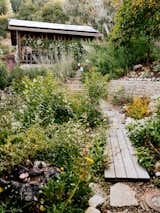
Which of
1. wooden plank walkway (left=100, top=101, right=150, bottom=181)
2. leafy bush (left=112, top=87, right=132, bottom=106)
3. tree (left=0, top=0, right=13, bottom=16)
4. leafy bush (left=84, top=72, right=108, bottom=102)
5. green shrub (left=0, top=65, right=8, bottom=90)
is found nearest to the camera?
wooden plank walkway (left=100, top=101, right=150, bottom=181)

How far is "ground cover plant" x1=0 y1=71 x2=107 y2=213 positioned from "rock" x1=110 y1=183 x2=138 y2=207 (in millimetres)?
328

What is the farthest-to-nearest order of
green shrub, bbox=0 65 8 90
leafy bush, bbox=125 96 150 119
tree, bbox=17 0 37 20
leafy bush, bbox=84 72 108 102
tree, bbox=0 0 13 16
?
tree, bbox=0 0 13 16 < tree, bbox=17 0 37 20 < green shrub, bbox=0 65 8 90 < leafy bush, bbox=84 72 108 102 < leafy bush, bbox=125 96 150 119

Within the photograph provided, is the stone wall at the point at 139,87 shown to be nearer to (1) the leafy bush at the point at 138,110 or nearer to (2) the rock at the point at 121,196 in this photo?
(1) the leafy bush at the point at 138,110

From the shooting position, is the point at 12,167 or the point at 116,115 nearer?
the point at 12,167

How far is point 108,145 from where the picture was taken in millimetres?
5199

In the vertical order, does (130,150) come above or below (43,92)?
below

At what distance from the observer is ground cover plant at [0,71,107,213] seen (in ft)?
10.1

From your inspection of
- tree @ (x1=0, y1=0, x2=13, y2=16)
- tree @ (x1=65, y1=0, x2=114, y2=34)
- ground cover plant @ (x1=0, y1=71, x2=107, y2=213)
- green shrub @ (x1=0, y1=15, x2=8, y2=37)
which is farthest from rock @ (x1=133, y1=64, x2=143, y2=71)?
tree @ (x1=0, y1=0, x2=13, y2=16)

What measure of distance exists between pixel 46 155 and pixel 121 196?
Answer: 3.52ft

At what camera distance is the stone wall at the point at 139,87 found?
9370mm

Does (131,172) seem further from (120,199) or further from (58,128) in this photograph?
(58,128)

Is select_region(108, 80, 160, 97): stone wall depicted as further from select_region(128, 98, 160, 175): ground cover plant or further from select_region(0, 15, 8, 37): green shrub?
select_region(0, 15, 8, 37): green shrub

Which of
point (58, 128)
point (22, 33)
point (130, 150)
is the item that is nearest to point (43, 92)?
point (58, 128)

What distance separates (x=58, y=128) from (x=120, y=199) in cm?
150
